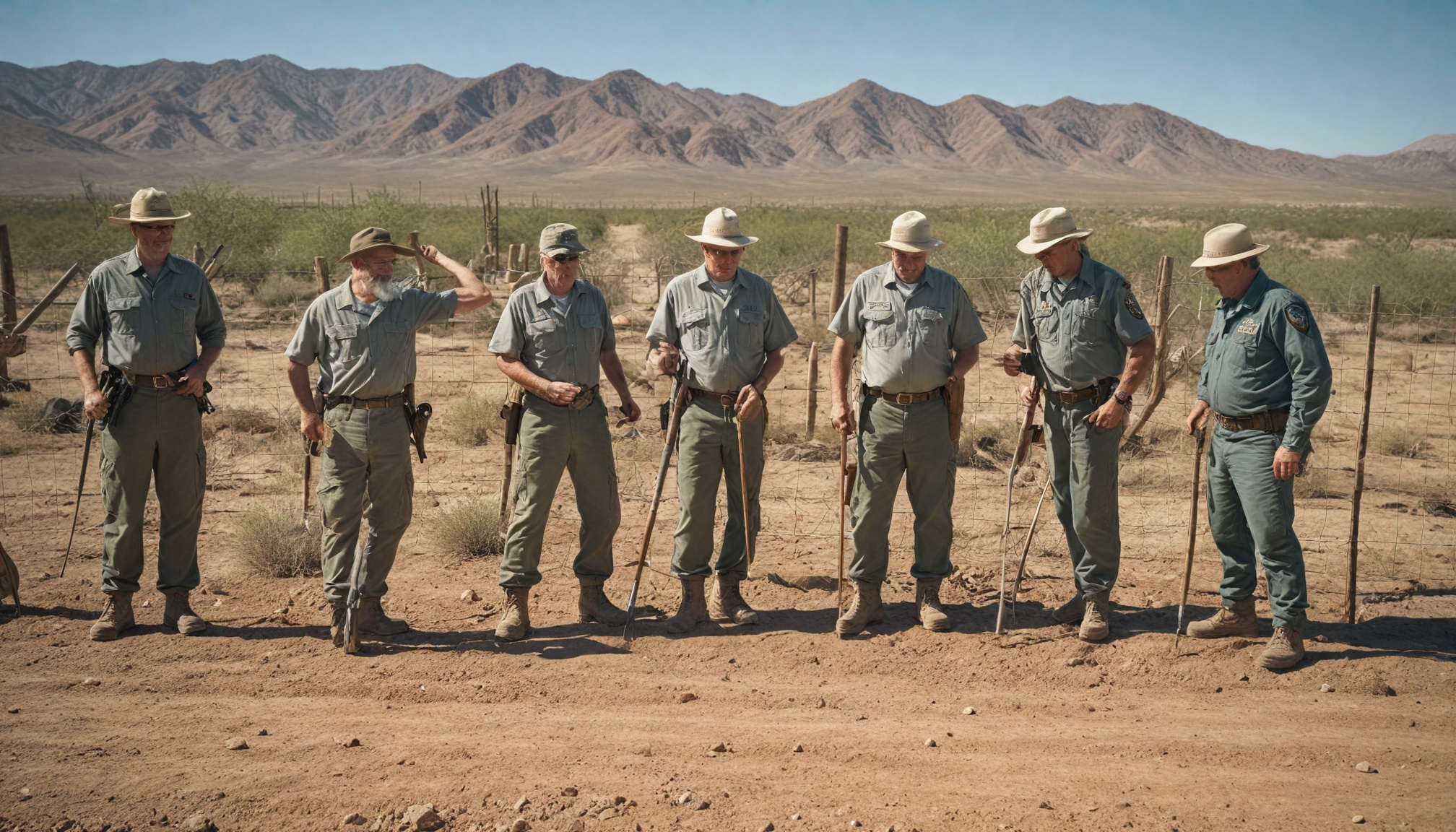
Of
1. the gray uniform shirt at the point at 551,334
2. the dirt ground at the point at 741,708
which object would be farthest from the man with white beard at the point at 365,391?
the dirt ground at the point at 741,708

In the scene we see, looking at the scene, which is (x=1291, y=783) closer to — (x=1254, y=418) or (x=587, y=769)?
(x=1254, y=418)

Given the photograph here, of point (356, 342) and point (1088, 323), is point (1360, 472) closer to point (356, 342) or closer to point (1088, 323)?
point (1088, 323)

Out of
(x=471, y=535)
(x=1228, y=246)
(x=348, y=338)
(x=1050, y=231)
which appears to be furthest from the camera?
(x=471, y=535)

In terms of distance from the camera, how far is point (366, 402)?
5.41 metres

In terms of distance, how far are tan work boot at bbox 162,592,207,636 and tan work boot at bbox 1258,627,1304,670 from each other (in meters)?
5.63

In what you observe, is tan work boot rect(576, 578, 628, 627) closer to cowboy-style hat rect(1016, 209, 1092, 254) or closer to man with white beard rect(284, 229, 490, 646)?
man with white beard rect(284, 229, 490, 646)

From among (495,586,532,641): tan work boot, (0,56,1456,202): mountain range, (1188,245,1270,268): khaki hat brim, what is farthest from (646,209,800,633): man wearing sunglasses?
(0,56,1456,202): mountain range

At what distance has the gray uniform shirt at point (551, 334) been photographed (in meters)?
5.58

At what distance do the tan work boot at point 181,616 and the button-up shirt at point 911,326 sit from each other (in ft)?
12.7

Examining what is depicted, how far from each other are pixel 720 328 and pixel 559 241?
0.98 metres

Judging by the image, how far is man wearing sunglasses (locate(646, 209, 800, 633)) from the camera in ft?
18.6

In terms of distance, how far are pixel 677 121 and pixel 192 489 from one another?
187 metres

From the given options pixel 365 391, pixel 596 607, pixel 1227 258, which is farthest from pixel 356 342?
pixel 1227 258

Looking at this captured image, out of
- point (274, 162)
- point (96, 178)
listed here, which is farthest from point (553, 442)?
point (274, 162)
